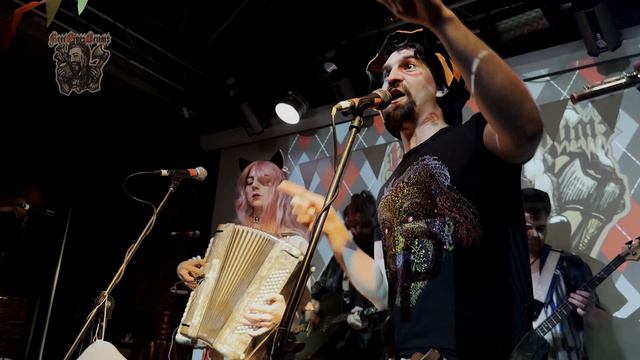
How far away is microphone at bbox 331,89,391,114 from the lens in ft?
4.99

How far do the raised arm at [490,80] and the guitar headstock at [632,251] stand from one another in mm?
2112

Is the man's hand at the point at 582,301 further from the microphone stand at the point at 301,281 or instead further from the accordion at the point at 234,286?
the microphone stand at the point at 301,281

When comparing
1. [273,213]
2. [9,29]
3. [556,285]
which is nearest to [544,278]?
[556,285]

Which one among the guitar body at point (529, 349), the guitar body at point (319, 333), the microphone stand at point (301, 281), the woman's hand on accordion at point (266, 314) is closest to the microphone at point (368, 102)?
the microphone stand at point (301, 281)

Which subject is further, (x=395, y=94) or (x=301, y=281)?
(x=395, y=94)

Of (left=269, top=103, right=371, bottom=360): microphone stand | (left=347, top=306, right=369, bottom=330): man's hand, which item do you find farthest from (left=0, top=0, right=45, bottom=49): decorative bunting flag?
(left=269, top=103, right=371, bottom=360): microphone stand

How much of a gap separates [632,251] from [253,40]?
11.4ft

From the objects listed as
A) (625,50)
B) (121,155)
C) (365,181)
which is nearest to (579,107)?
(625,50)

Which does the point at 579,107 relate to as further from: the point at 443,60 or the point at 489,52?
the point at 489,52

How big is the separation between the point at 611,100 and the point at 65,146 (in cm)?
404

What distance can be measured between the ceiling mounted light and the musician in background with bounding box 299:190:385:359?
852 millimetres

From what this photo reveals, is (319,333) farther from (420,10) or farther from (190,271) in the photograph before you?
(420,10)

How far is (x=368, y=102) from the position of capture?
156 centimetres

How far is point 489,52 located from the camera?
126cm
